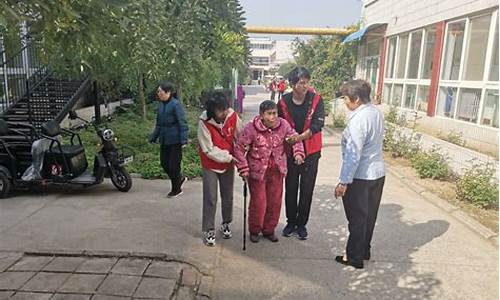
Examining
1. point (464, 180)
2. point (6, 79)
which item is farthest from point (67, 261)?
point (6, 79)

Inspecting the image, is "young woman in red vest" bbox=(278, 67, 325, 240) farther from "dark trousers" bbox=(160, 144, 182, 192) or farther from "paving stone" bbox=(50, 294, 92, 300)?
"paving stone" bbox=(50, 294, 92, 300)

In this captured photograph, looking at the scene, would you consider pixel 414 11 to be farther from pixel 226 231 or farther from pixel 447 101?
pixel 226 231

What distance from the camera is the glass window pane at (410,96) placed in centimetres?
1123

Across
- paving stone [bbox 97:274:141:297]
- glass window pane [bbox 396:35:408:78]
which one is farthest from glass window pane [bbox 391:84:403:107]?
paving stone [bbox 97:274:141:297]

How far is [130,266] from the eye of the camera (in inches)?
145

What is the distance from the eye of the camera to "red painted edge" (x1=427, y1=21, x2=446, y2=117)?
31.4 ft

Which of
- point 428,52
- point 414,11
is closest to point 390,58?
point 414,11

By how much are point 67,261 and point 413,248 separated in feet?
11.5

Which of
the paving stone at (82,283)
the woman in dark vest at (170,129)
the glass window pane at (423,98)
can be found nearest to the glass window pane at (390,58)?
the glass window pane at (423,98)

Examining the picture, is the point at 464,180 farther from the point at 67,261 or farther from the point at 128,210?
the point at 67,261

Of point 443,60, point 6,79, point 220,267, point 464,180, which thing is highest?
point 443,60

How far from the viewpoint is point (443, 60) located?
951 cm

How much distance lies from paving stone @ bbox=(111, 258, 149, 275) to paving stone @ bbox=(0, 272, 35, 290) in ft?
2.34

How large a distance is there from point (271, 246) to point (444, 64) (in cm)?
742
